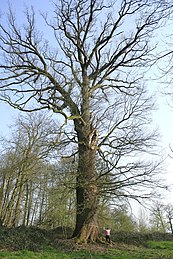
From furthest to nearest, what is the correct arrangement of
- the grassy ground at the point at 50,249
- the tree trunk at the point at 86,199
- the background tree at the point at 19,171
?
the background tree at the point at 19,171, the tree trunk at the point at 86,199, the grassy ground at the point at 50,249

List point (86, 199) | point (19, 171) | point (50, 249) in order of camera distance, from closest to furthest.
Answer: point (50, 249)
point (86, 199)
point (19, 171)

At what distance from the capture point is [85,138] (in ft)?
40.2

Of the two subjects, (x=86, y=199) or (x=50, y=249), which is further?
(x=86, y=199)

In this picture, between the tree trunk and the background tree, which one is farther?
the background tree

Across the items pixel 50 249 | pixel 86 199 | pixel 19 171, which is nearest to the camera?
pixel 50 249

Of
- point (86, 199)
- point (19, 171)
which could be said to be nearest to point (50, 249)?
point (86, 199)

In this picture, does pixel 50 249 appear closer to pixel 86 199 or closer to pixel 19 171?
pixel 86 199

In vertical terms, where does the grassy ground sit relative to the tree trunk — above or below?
below

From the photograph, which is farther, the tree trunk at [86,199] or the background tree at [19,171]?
the background tree at [19,171]

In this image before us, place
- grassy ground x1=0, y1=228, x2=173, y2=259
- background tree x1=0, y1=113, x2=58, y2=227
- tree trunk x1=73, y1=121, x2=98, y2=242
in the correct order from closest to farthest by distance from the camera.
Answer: grassy ground x1=0, y1=228, x2=173, y2=259 → tree trunk x1=73, y1=121, x2=98, y2=242 → background tree x1=0, y1=113, x2=58, y2=227

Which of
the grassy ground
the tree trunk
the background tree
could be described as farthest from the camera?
the background tree

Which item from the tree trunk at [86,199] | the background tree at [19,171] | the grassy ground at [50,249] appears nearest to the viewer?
the grassy ground at [50,249]

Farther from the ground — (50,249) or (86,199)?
(86,199)

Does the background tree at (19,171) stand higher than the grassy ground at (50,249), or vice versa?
the background tree at (19,171)
